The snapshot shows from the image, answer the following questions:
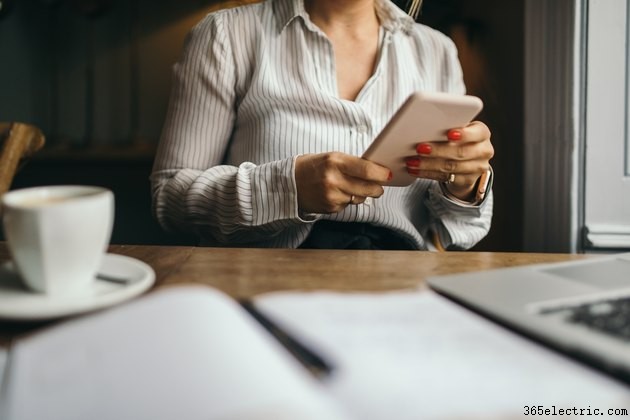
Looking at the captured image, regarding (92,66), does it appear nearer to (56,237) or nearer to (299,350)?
(56,237)

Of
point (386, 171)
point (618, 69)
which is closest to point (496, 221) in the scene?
point (618, 69)

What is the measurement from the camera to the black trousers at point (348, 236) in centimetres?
90

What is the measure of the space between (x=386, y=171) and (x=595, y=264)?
0.29 m

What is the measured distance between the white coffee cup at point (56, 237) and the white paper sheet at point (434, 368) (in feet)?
0.49

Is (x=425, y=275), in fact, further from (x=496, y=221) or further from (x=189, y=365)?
(x=496, y=221)

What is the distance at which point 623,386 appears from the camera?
11.6 inches

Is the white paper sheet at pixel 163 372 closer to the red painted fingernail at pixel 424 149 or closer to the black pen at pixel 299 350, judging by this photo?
the black pen at pixel 299 350

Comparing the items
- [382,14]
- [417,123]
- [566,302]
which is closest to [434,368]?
[566,302]

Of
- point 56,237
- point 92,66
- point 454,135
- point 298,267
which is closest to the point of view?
point 56,237

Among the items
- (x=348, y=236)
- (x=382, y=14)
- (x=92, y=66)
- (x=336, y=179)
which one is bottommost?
(x=348, y=236)

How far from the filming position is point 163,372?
10.8 inches

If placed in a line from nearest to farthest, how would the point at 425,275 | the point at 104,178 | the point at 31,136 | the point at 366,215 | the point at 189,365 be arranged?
the point at 189,365, the point at 425,275, the point at 366,215, the point at 31,136, the point at 104,178

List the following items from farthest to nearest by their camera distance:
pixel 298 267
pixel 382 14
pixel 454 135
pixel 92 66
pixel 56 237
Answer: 1. pixel 92 66
2. pixel 382 14
3. pixel 454 135
4. pixel 298 267
5. pixel 56 237

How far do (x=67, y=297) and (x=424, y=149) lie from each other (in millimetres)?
484
